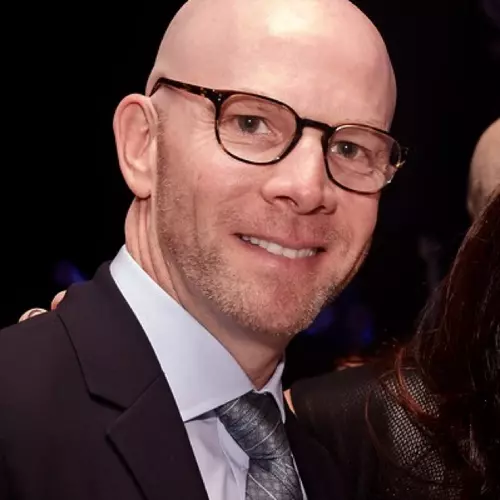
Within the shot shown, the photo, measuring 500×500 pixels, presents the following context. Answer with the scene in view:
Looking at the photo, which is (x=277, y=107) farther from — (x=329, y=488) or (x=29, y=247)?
(x=29, y=247)

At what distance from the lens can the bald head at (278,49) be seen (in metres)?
1.14

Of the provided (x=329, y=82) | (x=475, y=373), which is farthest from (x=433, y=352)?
(x=329, y=82)

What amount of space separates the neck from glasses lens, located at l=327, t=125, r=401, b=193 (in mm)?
260

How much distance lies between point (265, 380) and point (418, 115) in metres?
1.66

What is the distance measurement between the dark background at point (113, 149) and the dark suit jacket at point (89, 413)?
1304 mm

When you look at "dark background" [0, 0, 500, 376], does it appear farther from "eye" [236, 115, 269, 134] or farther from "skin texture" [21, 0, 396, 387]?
"eye" [236, 115, 269, 134]

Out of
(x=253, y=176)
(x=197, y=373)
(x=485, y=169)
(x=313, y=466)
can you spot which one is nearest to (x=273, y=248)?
(x=253, y=176)

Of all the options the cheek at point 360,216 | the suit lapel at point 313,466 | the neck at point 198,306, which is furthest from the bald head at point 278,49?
the suit lapel at point 313,466

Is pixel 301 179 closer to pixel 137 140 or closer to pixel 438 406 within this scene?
pixel 137 140

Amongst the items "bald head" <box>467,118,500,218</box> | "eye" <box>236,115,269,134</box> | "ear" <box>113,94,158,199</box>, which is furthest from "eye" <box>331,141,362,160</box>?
"bald head" <box>467,118,500,218</box>

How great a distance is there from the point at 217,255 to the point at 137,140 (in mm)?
234

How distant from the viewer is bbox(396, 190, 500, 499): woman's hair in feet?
4.57

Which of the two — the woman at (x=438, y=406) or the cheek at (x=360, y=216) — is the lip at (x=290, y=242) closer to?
the cheek at (x=360, y=216)

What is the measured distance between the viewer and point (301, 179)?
1119mm
